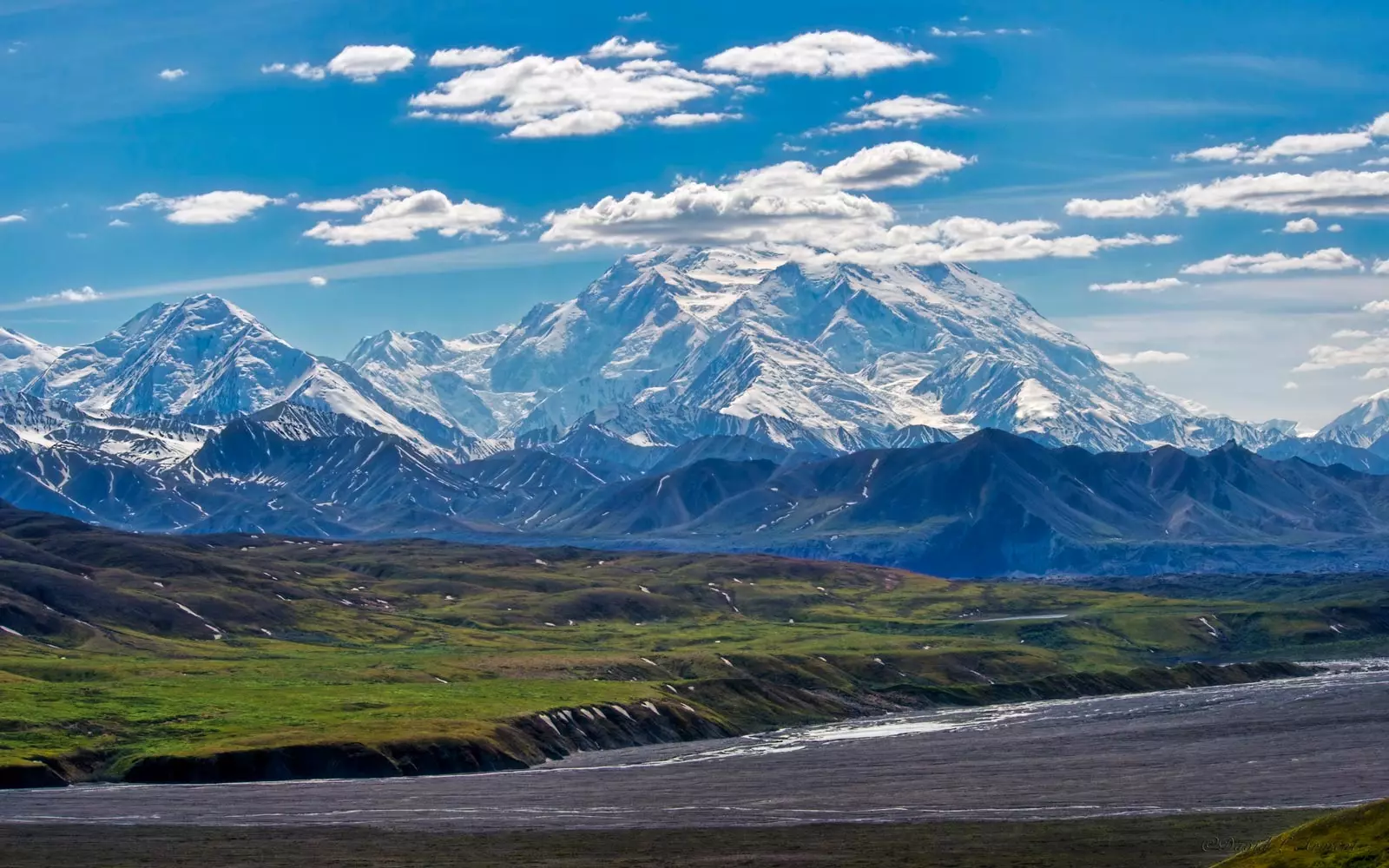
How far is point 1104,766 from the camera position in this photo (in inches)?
7589

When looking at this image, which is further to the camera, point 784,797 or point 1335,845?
point 784,797

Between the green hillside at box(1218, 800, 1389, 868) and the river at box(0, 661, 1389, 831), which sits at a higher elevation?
the green hillside at box(1218, 800, 1389, 868)

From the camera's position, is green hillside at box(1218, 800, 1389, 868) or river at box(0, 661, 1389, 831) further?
river at box(0, 661, 1389, 831)

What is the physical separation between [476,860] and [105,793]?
70.0 metres

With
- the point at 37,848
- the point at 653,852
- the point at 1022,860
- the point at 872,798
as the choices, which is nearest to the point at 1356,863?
the point at 1022,860

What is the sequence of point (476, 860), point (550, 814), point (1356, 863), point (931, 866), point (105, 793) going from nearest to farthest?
1. point (1356, 863)
2. point (931, 866)
3. point (476, 860)
4. point (550, 814)
5. point (105, 793)

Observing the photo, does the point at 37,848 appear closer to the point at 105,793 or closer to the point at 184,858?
the point at 184,858

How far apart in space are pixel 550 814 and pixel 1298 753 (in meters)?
Result: 82.8

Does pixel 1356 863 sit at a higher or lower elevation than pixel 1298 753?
higher

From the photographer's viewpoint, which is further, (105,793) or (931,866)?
(105,793)

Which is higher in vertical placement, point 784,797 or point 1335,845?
point 1335,845

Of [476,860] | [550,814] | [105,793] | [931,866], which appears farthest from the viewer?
[105,793]

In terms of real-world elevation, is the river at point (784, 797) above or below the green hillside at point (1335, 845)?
below

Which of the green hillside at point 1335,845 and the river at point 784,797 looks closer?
the green hillside at point 1335,845
